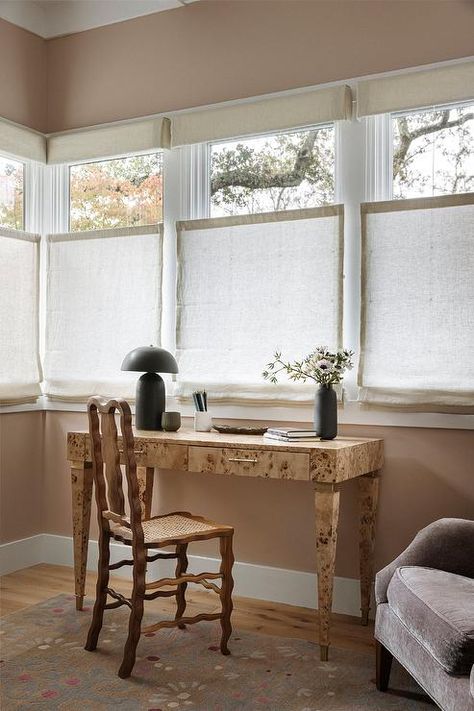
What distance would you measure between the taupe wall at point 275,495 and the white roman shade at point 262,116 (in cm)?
151

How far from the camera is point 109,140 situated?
4215 millimetres


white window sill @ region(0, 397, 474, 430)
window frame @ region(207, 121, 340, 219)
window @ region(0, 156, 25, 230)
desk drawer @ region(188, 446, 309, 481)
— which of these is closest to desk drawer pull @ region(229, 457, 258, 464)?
desk drawer @ region(188, 446, 309, 481)

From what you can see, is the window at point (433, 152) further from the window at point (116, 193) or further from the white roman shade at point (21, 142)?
the white roman shade at point (21, 142)

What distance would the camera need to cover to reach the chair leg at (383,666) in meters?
2.66

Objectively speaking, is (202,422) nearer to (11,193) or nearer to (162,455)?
(162,455)

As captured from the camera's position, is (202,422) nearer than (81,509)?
No

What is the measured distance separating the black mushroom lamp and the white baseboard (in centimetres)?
80

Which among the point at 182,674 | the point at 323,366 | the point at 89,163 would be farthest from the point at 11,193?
the point at 182,674

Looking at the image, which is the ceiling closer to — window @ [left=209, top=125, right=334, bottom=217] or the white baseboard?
window @ [left=209, top=125, right=334, bottom=217]

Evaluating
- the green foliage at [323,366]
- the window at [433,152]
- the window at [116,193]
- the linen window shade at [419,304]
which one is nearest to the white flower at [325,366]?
the green foliage at [323,366]

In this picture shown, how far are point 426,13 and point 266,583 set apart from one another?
2.76 m

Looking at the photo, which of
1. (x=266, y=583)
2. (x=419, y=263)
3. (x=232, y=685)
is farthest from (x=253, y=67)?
(x=232, y=685)

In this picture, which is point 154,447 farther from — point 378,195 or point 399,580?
point 378,195

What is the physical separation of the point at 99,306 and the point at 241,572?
163 centimetres
